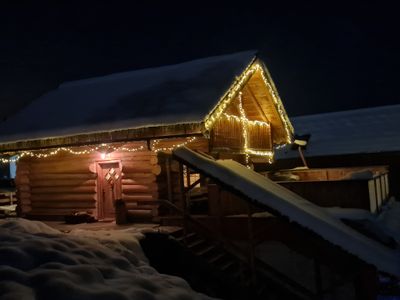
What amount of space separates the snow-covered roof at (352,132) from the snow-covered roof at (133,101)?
546 inches

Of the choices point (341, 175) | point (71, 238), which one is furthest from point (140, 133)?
point (341, 175)

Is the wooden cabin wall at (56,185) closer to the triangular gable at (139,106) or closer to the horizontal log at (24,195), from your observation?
the horizontal log at (24,195)

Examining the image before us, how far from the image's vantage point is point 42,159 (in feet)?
53.3

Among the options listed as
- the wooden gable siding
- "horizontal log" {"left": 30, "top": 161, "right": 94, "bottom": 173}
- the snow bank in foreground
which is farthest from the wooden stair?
"horizontal log" {"left": 30, "top": 161, "right": 94, "bottom": 173}

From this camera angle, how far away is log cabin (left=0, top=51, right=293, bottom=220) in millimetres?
13211

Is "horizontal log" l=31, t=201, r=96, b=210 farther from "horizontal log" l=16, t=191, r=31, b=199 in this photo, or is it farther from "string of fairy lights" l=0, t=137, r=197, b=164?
"string of fairy lights" l=0, t=137, r=197, b=164

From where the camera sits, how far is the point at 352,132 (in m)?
29.4

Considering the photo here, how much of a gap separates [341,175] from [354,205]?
7079mm

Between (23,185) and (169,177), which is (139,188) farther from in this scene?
(23,185)

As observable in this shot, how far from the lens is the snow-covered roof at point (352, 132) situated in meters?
27.2

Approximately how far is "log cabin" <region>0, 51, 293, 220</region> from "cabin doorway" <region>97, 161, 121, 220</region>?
37 mm

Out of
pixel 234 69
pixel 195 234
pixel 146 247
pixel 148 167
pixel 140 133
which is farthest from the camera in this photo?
pixel 234 69

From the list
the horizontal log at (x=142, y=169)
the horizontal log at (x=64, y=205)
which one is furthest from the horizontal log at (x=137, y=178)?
the horizontal log at (x=64, y=205)

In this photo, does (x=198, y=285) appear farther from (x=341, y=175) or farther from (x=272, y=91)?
(x=341, y=175)
